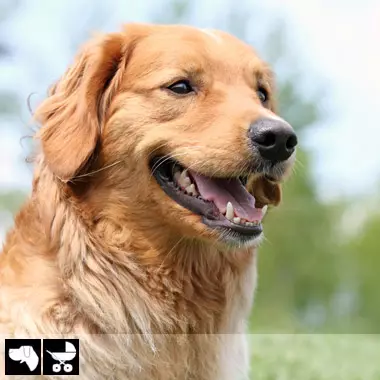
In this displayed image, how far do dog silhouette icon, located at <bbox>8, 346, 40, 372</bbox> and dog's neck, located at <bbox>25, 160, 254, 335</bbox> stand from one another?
0.28 meters

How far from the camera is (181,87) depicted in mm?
3320

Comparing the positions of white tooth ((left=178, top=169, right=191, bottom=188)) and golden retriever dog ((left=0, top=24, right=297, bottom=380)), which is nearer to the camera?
golden retriever dog ((left=0, top=24, right=297, bottom=380))

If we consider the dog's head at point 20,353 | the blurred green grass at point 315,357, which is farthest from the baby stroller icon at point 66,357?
the blurred green grass at point 315,357

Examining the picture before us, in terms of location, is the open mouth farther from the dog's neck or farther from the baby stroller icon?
the baby stroller icon

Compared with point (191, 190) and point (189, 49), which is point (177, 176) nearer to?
point (191, 190)

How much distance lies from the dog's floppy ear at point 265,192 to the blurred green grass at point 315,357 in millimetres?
1583

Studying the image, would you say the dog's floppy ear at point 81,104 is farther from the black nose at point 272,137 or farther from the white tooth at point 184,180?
the black nose at point 272,137

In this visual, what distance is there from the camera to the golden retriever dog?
122 inches

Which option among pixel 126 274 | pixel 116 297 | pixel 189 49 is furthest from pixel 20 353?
pixel 189 49

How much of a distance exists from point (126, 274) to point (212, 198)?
0.57 metres

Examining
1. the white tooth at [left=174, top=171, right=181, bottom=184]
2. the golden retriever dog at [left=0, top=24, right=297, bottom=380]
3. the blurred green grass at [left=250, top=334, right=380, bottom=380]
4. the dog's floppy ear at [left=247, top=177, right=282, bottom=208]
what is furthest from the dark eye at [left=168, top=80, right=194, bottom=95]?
the blurred green grass at [left=250, top=334, right=380, bottom=380]

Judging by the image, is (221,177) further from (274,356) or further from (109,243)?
(274,356)

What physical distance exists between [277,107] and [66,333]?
1845 mm

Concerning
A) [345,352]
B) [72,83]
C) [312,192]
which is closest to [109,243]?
[72,83]
